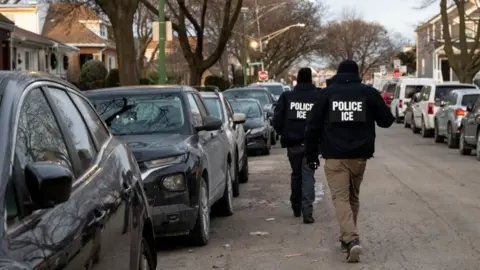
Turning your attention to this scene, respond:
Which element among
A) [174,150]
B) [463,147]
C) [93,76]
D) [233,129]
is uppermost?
[93,76]

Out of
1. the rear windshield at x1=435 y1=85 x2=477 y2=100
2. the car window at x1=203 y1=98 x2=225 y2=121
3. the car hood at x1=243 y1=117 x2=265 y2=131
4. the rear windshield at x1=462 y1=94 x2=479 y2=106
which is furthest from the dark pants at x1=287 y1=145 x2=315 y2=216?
the rear windshield at x1=435 y1=85 x2=477 y2=100

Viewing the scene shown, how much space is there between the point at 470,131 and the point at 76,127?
15884mm

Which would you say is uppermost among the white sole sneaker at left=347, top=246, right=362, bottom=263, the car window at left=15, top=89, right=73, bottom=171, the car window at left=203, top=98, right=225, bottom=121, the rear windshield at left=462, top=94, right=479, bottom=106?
the car window at left=15, top=89, right=73, bottom=171

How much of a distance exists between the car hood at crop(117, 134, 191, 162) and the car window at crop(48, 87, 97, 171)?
336cm

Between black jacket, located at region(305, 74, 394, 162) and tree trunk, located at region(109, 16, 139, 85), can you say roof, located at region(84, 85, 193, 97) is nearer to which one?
black jacket, located at region(305, 74, 394, 162)

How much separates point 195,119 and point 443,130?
49.6ft

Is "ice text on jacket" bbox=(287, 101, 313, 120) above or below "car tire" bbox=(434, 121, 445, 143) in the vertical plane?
above

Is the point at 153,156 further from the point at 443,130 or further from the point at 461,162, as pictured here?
the point at 443,130

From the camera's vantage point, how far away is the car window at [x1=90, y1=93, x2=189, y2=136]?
9141mm

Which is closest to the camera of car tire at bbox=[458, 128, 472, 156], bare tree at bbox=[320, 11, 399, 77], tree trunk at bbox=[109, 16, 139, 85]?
car tire at bbox=[458, 128, 472, 156]

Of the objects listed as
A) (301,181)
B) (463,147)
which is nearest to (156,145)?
(301,181)

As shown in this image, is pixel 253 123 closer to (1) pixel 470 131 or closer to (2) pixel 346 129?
(1) pixel 470 131

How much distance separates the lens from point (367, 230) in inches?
372

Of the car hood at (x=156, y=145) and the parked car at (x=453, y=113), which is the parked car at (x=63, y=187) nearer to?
the car hood at (x=156, y=145)
